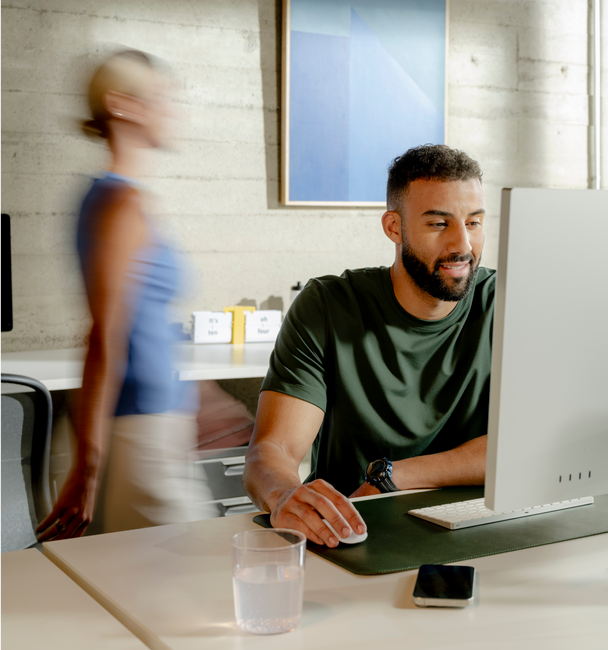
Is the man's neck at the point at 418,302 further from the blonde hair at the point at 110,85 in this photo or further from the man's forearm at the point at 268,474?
the blonde hair at the point at 110,85

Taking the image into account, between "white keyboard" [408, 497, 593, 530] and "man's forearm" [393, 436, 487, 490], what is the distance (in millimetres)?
137

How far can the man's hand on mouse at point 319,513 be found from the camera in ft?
3.22

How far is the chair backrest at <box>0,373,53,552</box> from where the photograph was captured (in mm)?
1646

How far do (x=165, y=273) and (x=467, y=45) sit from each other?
95.6 inches

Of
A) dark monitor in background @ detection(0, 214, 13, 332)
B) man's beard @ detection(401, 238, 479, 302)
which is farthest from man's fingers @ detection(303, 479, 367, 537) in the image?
dark monitor in background @ detection(0, 214, 13, 332)

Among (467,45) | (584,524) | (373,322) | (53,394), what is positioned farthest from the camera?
(467,45)

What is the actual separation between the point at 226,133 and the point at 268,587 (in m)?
2.59

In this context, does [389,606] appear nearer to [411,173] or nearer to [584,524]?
[584,524]

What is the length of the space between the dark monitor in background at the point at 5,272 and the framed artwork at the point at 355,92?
3.83 feet

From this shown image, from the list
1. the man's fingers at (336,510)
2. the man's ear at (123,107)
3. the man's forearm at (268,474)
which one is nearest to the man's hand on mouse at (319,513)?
the man's fingers at (336,510)

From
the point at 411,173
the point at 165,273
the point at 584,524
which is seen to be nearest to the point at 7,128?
the point at 165,273

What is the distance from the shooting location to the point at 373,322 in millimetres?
1530

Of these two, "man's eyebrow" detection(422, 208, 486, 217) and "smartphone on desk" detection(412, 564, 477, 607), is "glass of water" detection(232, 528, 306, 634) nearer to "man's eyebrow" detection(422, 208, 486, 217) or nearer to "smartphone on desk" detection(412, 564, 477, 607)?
"smartphone on desk" detection(412, 564, 477, 607)

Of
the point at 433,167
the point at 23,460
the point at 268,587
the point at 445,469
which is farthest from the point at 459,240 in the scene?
the point at 23,460
